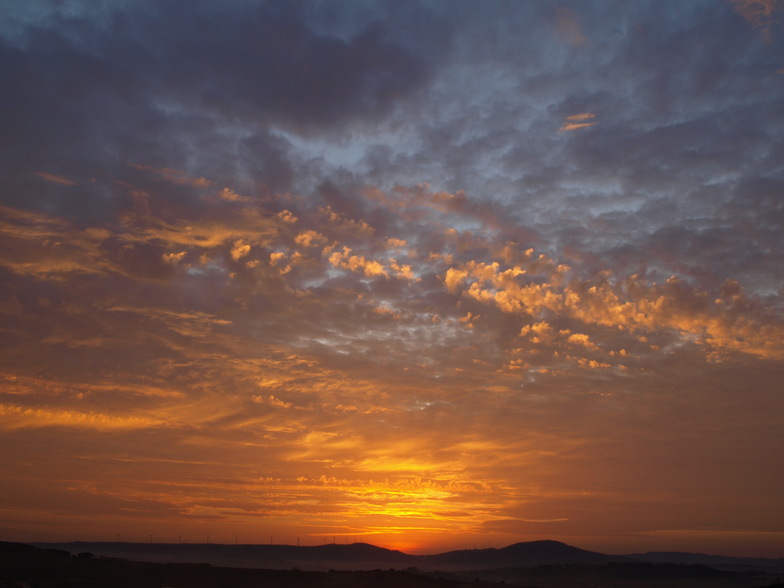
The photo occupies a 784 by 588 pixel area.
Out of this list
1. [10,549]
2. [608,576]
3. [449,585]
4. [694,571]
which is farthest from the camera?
[694,571]

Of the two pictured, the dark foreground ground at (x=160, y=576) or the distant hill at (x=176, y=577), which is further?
the dark foreground ground at (x=160, y=576)

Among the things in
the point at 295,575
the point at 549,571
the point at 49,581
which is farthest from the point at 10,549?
the point at 549,571

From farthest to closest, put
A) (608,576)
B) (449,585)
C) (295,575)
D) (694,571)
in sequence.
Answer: (694,571), (608,576), (295,575), (449,585)

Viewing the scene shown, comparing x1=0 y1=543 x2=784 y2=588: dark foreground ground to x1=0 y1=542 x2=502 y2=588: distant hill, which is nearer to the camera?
x1=0 y1=542 x2=502 y2=588: distant hill

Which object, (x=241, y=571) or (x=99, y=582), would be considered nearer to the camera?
(x=99, y=582)

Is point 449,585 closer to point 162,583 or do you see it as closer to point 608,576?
point 162,583

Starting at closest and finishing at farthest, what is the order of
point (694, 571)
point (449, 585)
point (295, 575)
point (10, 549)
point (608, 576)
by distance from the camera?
point (449, 585) → point (295, 575) → point (10, 549) → point (608, 576) → point (694, 571)

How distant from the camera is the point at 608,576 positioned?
167 m

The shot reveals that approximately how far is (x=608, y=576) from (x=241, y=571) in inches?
4326

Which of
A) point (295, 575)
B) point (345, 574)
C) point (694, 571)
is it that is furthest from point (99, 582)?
point (694, 571)

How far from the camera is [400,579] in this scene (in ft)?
297

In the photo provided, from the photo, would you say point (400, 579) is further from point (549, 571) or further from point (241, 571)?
point (549, 571)

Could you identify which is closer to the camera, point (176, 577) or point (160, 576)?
point (176, 577)

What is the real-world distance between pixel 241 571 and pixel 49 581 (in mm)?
26615
